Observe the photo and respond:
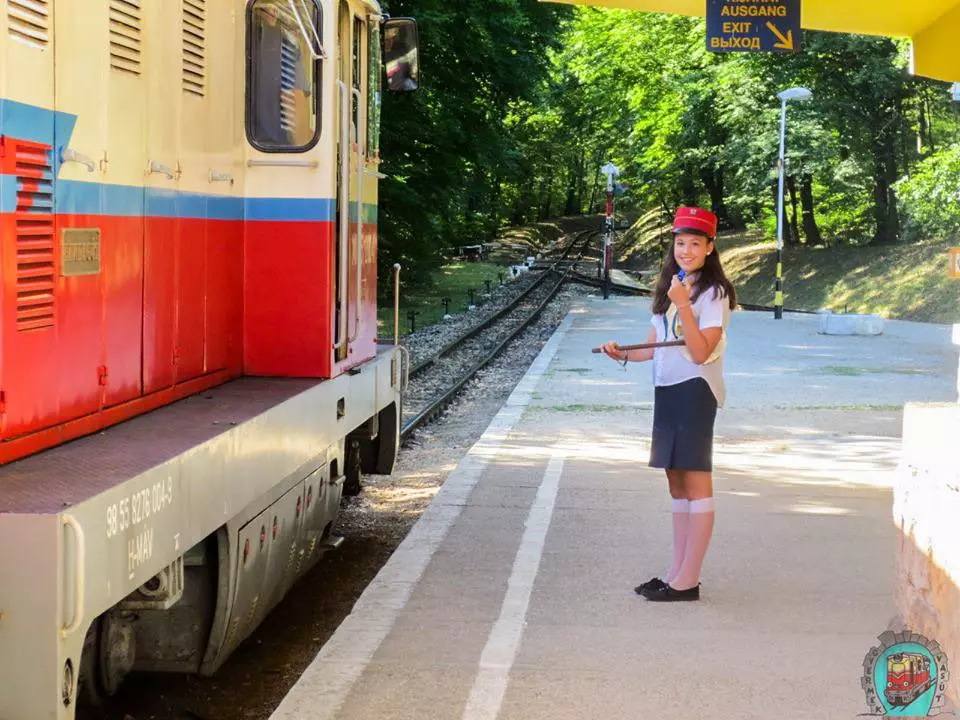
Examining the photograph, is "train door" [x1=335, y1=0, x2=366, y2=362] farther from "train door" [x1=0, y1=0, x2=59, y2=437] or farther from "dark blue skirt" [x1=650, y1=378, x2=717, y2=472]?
"train door" [x1=0, y1=0, x2=59, y2=437]

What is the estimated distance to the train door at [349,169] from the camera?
6.79 m

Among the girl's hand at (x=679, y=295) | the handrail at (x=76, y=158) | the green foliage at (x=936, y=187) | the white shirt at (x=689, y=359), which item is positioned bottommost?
the white shirt at (x=689, y=359)

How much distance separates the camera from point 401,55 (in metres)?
7.63

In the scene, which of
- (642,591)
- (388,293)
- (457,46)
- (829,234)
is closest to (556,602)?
(642,591)

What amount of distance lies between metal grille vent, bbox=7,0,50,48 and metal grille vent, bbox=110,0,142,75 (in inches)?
22.9

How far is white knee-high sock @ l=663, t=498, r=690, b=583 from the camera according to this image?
6305 mm

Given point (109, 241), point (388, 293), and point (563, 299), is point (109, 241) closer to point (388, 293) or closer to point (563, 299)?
point (388, 293)

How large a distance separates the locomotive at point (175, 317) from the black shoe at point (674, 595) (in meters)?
1.79

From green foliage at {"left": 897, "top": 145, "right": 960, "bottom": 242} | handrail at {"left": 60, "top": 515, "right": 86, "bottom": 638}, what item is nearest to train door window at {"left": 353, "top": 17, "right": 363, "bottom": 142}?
handrail at {"left": 60, "top": 515, "right": 86, "bottom": 638}

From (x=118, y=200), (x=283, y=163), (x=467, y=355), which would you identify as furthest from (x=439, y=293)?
(x=118, y=200)

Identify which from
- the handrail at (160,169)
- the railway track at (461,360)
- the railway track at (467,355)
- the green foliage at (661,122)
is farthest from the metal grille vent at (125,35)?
the green foliage at (661,122)

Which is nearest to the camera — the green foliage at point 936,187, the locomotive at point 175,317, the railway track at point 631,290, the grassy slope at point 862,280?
the locomotive at point 175,317

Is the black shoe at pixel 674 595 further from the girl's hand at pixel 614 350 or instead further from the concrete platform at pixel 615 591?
the girl's hand at pixel 614 350

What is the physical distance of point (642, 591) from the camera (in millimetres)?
6488
